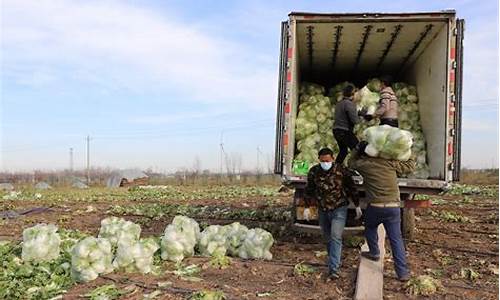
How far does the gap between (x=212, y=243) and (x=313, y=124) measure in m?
3.37

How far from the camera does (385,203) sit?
628 cm

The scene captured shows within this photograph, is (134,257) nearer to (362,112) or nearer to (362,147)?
(362,147)

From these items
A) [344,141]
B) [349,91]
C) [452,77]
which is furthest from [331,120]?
[452,77]

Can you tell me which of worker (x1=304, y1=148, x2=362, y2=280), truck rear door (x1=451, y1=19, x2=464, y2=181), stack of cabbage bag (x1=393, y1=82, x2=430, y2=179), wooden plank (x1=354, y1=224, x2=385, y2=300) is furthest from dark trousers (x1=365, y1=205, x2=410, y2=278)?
stack of cabbage bag (x1=393, y1=82, x2=430, y2=179)

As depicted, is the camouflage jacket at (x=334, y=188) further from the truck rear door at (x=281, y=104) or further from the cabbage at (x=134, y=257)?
the cabbage at (x=134, y=257)

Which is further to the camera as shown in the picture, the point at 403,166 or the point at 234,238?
the point at 234,238

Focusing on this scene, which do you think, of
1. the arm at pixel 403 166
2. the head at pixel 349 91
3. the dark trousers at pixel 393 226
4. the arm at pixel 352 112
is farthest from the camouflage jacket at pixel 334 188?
the head at pixel 349 91

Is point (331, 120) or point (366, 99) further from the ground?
point (366, 99)

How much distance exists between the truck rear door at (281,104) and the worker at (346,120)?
1.13 meters

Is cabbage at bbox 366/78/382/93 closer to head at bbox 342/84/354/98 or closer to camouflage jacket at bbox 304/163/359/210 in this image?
head at bbox 342/84/354/98

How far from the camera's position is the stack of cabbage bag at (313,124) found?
30.3 feet

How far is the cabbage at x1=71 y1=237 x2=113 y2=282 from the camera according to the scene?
639 centimetres

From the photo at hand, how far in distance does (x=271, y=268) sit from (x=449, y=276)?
2245mm

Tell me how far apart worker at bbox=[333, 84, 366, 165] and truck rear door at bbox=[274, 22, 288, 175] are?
1130 mm
